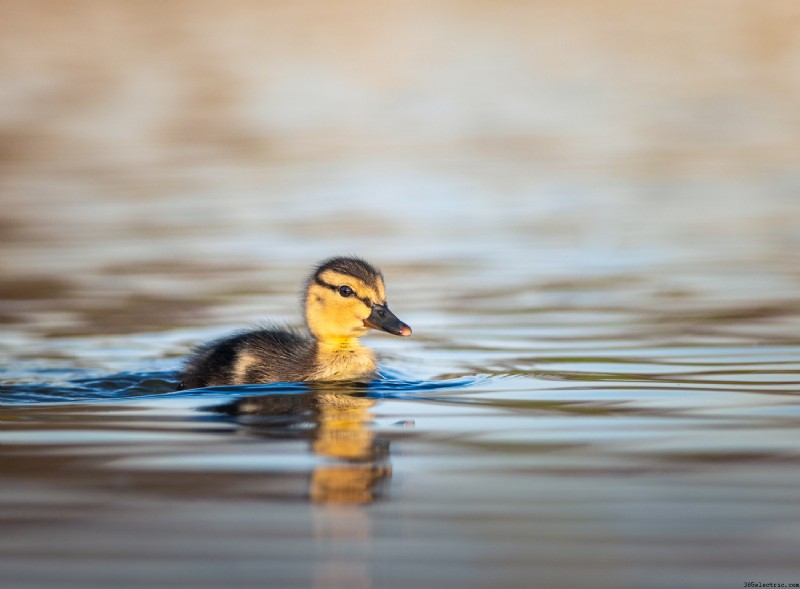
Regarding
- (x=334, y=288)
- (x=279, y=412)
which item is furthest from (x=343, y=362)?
(x=279, y=412)

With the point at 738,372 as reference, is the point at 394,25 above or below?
above

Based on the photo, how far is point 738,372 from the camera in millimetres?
7617

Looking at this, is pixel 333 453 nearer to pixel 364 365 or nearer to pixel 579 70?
pixel 364 365

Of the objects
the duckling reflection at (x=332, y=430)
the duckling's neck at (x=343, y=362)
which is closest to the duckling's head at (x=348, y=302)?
the duckling's neck at (x=343, y=362)

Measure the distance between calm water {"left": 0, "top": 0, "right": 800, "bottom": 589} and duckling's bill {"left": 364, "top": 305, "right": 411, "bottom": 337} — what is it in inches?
10.4

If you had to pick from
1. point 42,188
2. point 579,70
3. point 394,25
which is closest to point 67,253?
point 42,188

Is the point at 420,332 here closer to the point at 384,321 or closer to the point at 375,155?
the point at 384,321

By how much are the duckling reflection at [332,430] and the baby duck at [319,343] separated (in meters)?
0.30

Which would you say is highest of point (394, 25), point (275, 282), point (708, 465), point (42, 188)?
point (394, 25)

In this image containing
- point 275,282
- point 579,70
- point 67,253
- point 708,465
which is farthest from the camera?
point 579,70

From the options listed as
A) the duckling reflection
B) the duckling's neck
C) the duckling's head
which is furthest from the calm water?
the duckling's head

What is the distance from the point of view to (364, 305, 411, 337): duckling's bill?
8.15m

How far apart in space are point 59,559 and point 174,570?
0.35 meters

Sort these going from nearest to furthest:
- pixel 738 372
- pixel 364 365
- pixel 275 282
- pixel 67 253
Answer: pixel 738 372 < pixel 364 365 < pixel 275 282 < pixel 67 253
